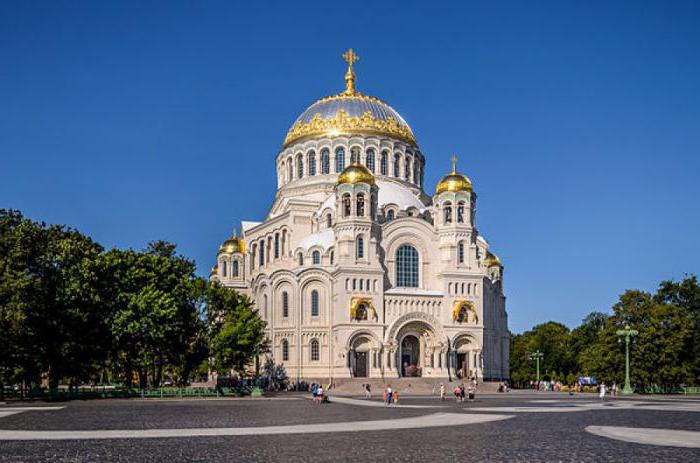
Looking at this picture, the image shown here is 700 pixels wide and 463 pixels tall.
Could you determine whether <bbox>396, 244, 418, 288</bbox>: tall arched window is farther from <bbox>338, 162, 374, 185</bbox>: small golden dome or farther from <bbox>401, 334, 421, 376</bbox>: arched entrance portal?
<bbox>338, 162, 374, 185</bbox>: small golden dome

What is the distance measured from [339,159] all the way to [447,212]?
45.4 feet

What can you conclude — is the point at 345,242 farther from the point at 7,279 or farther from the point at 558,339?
the point at 558,339

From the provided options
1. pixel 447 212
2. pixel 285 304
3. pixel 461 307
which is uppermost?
pixel 447 212

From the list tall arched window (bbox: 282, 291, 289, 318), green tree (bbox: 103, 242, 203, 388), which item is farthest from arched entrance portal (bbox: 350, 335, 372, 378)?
green tree (bbox: 103, 242, 203, 388)

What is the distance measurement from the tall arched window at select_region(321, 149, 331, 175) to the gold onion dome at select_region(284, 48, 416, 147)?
1827 mm

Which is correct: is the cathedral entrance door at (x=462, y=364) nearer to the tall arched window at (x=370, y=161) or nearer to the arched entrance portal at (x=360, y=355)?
the arched entrance portal at (x=360, y=355)

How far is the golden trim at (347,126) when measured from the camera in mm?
78000

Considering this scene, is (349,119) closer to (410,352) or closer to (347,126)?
(347,126)

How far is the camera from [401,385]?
60719mm

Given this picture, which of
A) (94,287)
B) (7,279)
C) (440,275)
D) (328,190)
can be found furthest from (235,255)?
(7,279)

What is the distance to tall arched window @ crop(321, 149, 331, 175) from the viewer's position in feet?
255

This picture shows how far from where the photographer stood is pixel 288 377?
6612cm

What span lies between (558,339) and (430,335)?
3596 centimetres

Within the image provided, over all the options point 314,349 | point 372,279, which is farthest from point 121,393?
point 372,279
